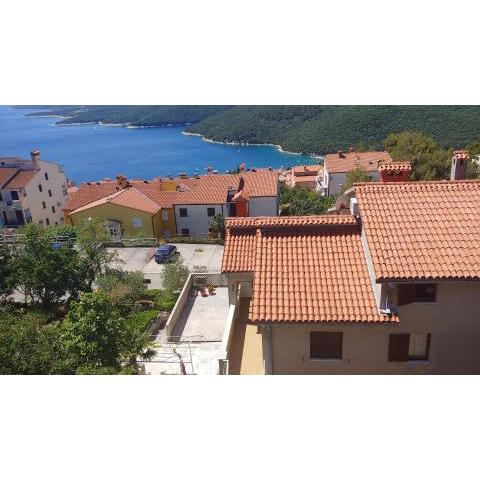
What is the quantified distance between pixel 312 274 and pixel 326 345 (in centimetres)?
121

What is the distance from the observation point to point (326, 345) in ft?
23.7

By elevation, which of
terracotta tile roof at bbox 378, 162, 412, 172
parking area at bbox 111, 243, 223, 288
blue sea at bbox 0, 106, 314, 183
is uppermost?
terracotta tile roof at bbox 378, 162, 412, 172

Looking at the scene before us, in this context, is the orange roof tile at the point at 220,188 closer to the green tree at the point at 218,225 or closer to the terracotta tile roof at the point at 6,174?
the green tree at the point at 218,225

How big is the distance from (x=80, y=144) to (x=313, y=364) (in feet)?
434

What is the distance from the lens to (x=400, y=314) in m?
7.10

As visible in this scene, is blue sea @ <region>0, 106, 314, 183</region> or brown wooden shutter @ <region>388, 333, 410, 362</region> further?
blue sea @ <region>0, 106, 314, 183</region>

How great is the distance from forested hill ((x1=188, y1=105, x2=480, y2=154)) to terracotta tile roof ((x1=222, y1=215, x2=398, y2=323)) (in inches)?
1954

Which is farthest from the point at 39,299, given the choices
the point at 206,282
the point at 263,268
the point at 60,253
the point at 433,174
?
the point at 433,174

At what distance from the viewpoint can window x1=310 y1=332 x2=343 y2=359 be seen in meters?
7.16

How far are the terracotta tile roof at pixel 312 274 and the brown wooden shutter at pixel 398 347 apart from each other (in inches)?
24.4

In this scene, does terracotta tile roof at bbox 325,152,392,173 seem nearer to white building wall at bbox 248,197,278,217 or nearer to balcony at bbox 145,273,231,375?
white building wall at bbox 248,197,278,217

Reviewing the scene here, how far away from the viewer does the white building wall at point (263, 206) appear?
30.7 meters

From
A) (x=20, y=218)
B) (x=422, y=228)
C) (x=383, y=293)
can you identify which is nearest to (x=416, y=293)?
(x=383, y=293)

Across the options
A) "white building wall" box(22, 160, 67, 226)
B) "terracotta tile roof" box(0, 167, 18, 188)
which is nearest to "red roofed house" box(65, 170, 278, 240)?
"white building wall" box(22, 160, 67, 226)
